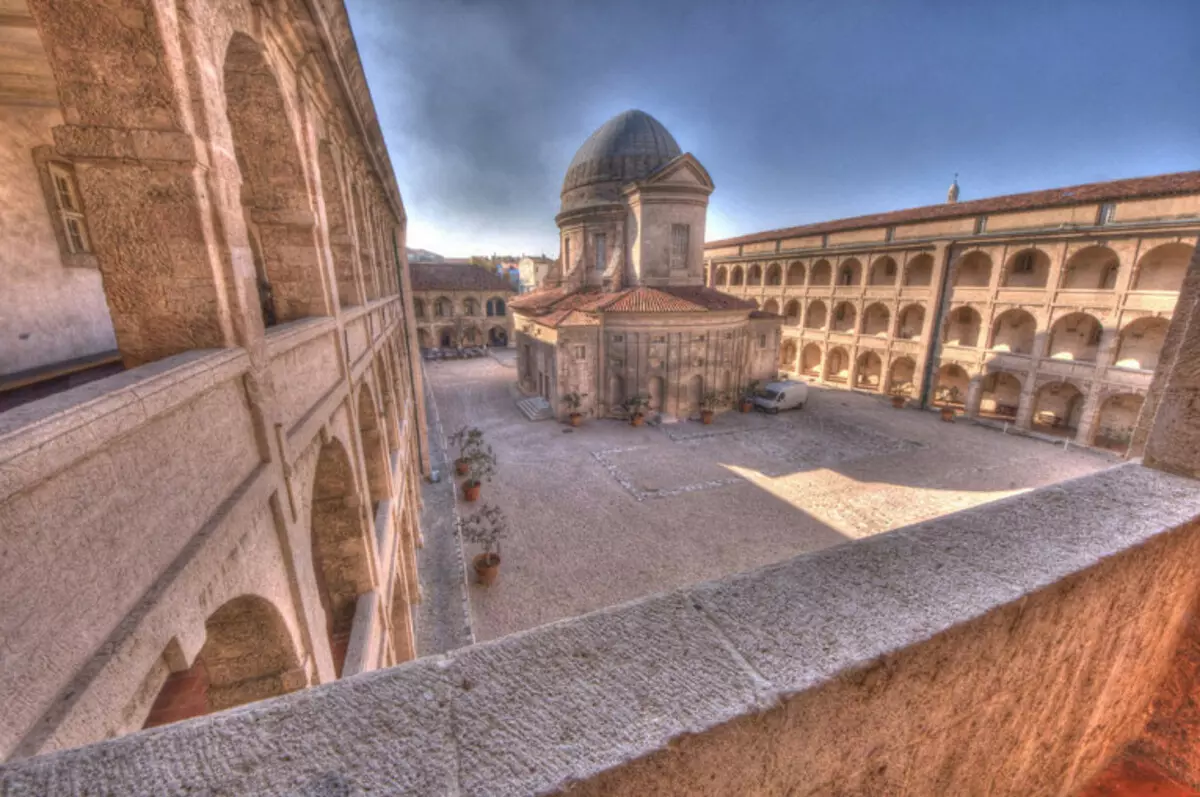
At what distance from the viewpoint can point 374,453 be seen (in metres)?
7.27

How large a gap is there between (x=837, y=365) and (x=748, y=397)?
36.5ft

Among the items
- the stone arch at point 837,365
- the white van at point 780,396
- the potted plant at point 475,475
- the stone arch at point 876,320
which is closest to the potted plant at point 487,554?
the potted plant at point 475,475

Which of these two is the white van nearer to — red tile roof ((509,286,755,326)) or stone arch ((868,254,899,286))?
red tile roof ((509,286,755,326))

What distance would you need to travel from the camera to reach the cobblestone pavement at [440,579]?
8.55 metres

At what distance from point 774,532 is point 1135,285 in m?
18.1

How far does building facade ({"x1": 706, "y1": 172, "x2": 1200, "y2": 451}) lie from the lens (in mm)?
17188

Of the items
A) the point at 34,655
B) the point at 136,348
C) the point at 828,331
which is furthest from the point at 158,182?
the point at 828,331

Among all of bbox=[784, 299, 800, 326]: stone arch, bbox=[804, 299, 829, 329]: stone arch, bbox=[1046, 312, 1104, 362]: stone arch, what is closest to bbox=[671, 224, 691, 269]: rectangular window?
bbox=[784, 299, 800, 326]: stone arch

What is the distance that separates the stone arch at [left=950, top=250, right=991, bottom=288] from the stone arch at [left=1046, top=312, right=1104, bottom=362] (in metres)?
3.50

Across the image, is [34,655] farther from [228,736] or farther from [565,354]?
[565,354]

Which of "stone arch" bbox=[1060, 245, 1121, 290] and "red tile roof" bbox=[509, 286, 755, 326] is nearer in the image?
"stone arch" bbox=[1060, 245, 1121, 290]

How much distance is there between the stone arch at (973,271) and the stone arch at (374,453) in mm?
26395

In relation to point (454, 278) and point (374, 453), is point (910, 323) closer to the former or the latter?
point (374, 453)

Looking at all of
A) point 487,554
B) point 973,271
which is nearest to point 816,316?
point 973,271
